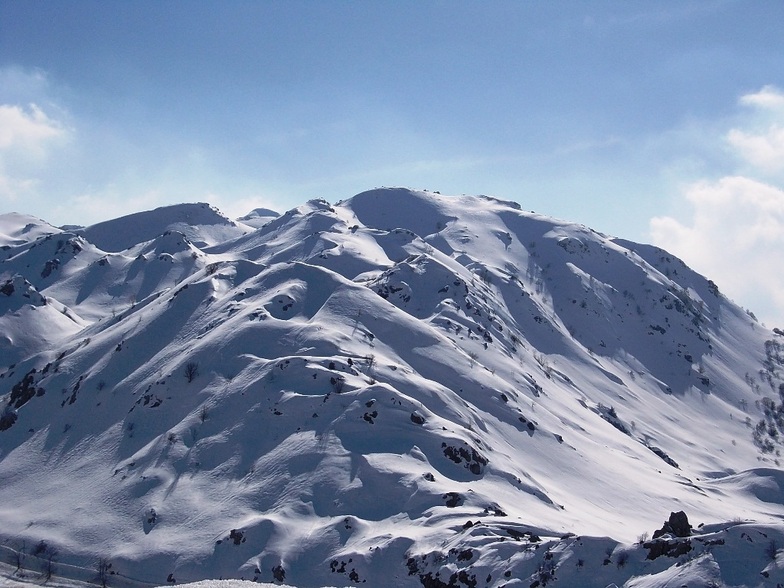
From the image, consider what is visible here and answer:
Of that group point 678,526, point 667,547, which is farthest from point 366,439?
point 667,547

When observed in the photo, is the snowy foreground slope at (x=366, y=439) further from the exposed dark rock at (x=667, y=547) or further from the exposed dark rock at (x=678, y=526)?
the exposed dark rock at (x=678, y=526)

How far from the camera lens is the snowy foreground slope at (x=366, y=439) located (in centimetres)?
5025

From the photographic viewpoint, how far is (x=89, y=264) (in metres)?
168

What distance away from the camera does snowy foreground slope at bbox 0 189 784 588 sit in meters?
50.2

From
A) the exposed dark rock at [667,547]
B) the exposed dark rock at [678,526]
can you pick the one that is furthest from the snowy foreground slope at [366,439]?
the exposed dark rock at [678,526]

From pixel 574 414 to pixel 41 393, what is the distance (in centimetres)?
7563

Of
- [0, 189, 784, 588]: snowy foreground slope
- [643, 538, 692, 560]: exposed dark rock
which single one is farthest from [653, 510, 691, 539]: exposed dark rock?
[643, 538, 692, 560]: exposed dark rock

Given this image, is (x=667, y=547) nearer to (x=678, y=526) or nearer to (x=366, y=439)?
(x=678, y=526)

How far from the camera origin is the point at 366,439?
65188 millimetres

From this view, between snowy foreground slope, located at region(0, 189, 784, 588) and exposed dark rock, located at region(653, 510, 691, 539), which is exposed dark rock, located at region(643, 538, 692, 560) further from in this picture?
exposed dark rock, located at region(653, 510, 691, 539)

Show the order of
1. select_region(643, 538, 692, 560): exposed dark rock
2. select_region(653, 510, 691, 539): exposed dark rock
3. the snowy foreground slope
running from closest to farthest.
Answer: select_region(643, 538, 692, 560): exposed dark rock < select_region(653, 510, 691, 539): exposed dark rock < the snowy foreground slope

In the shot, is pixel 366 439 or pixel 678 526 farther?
pixel 366 439

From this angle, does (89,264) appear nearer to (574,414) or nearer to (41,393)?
(41,393)

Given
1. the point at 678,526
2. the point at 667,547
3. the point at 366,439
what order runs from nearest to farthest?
the point at 667,547
the point at 678,526
the point at 366,439
